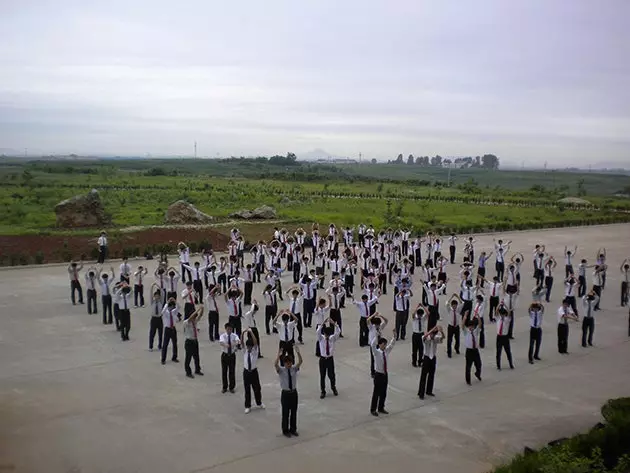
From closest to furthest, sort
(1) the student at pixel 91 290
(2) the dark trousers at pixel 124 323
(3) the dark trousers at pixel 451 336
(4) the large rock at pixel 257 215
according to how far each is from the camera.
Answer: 1. (3) the dark trousers at pixel 451 336
2. (2) the dark trousers at pixel 124 323
3. (1) the student at pixel 91 290
4. (4) the large rock at pixel 257 215

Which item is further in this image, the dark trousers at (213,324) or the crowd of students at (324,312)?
the dark trousers at (213,324)

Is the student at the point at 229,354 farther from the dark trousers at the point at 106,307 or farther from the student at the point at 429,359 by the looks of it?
the dark trousers at the point at 106,307

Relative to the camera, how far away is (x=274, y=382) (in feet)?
38.1

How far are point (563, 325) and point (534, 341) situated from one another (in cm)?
98

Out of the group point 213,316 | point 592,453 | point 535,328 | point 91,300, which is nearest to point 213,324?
point 213,316

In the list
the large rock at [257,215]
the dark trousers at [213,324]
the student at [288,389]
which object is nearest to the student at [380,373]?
the student at [288,389]

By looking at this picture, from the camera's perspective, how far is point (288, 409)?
9188 mm

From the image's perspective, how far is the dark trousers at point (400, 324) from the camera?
47.5 feet

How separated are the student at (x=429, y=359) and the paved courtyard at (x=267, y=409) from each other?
0.26 meters

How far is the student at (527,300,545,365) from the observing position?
497 inches

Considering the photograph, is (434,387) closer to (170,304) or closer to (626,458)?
(626,458)

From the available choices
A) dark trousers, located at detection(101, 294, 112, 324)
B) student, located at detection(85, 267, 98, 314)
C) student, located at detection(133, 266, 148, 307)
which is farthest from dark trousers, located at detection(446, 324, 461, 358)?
student, located at detection(85, 267, 98, 314)

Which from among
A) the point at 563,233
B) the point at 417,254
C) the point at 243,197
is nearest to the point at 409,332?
the point at 417,254

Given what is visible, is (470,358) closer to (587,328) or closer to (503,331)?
(503,331)
